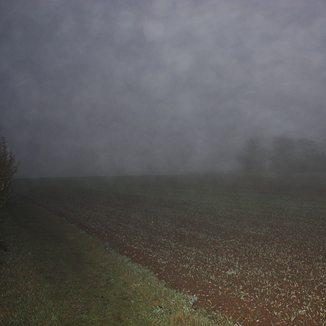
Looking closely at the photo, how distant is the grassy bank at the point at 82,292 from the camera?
6.96m

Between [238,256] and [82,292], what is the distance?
7.78 m

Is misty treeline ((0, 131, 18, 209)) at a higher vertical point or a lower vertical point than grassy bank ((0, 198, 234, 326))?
higher

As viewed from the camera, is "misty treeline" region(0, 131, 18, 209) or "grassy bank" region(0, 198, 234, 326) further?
"misty treeline" region(0, 131, 18, 209)

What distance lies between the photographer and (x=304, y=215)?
24.5 meters

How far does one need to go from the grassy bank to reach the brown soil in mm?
Answer: 922

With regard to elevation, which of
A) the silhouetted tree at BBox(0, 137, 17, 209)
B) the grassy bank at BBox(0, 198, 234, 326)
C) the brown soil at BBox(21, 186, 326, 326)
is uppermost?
the silhouetted tree at BBox(0, 137, 17, 209)

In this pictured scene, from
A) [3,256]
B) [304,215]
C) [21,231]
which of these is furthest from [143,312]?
[304,215]

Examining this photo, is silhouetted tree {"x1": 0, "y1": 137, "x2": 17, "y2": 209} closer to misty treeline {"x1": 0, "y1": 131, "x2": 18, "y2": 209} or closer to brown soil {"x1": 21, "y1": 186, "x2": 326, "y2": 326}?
misty treeline {"x1": 0, "y1": 131, "x2": 18, "y2": 209}

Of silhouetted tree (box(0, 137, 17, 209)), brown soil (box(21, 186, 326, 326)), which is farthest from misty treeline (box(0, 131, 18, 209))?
brown soil (box(21, 186, 326, 326))

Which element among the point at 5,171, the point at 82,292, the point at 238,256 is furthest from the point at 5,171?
the point at 238,256

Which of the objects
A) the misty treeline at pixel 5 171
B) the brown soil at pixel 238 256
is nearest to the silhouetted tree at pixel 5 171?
the misty treeline at pixel 5 171

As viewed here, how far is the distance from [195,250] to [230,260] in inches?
90.8

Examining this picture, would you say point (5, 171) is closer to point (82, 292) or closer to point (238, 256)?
point (82, 292)

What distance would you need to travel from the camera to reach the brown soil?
25.5 ft
